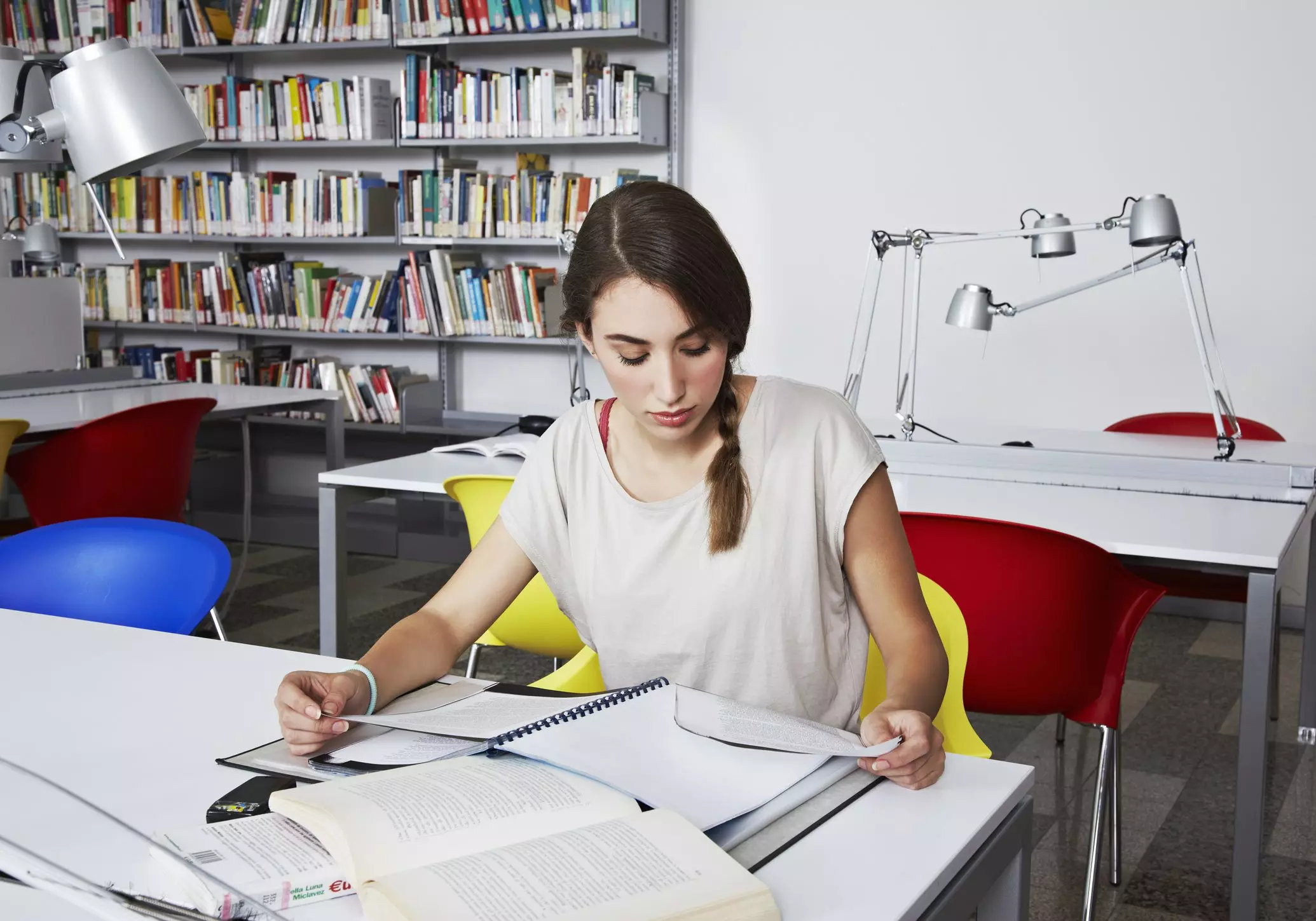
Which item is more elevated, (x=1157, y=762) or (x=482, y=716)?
(x=482, y=716)

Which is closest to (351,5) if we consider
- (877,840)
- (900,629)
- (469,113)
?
(469,113)

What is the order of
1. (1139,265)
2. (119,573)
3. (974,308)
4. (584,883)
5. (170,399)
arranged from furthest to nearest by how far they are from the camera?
(170,399) → (974,308) → (1139,265) → (119,573) → (584,883)

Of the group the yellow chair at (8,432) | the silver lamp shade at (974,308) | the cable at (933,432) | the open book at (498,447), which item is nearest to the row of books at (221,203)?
the yellow chair at (8,432)

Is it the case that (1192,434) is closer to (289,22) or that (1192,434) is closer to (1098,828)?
(1098,828)

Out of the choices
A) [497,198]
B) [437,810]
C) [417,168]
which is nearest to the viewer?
[437,810]

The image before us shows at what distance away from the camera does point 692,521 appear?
139 cm

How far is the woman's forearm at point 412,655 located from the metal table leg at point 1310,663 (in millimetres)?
2296

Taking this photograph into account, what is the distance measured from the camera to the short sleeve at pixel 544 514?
56.9 inches

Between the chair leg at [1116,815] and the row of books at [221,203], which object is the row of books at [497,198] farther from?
the chair leg at [1116,815]

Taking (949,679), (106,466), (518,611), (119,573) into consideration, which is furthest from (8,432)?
(949,679)

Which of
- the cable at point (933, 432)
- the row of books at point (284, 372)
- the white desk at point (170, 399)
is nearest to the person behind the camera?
the cable at point (933, 432)

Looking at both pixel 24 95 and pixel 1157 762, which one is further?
pixel 1157 762

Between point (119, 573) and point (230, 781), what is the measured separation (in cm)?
93

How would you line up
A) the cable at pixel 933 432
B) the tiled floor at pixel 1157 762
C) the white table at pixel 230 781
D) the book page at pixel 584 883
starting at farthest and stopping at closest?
the cable at pixel 933 432
the tiled floor at pixel 1157 762
the white table at pixel 230 781
the book page at pixel 584 883
